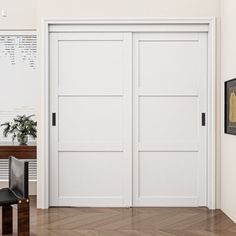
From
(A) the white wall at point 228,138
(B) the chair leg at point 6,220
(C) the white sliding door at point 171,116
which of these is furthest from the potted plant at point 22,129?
(A) the white wall at point 228,138

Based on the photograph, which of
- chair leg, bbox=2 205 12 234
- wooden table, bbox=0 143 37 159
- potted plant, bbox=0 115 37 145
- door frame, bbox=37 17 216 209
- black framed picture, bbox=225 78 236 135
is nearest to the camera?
chair leg, bbox=2 205 12 234

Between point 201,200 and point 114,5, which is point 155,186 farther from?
point 114,5

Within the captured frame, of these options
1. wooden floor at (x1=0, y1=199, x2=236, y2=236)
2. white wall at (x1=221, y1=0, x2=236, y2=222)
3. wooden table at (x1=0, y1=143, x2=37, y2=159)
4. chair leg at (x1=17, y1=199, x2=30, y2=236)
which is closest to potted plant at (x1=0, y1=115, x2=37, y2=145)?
wooden table at (x1=0, y1=143, x2=37, y2=159)

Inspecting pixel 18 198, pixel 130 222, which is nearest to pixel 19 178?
pixel 18 198

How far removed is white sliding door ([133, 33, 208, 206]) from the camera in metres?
4.93

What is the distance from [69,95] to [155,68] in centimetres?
106

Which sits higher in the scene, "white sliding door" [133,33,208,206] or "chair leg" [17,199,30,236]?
"white sliding door" [133,33,208,206]

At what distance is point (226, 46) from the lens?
15.0 ft

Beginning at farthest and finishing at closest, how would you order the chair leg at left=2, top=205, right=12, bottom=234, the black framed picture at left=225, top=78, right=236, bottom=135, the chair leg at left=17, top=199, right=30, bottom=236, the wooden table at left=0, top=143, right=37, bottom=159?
the wooden table at left=0, top=143, right=37, bottom=159 < the black framed picture at left=225, top=78, right=236, bottom=135 < the chair leg at left=2, top=205, right=12, bottom=234 < the chair leg at left=17, top=199, right=30, bottom=236

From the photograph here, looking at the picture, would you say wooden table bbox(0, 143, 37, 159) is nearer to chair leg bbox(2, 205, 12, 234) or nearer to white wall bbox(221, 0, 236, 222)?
chair leg bbox(2, 205, 12, 234)

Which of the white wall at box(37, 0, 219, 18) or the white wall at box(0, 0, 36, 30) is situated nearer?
the white wall at box(37, 0, 219, 18)

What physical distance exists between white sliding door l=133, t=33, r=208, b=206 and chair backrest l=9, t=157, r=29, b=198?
58.8 inches

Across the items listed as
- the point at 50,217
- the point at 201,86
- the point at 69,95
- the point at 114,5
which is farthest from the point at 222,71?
the point at 50,217

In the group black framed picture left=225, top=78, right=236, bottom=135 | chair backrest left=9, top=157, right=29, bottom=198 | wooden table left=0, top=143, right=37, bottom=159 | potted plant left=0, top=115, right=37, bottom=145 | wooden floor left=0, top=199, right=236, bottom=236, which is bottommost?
wooden floor left=0, top=199, right=236, bottom=236
